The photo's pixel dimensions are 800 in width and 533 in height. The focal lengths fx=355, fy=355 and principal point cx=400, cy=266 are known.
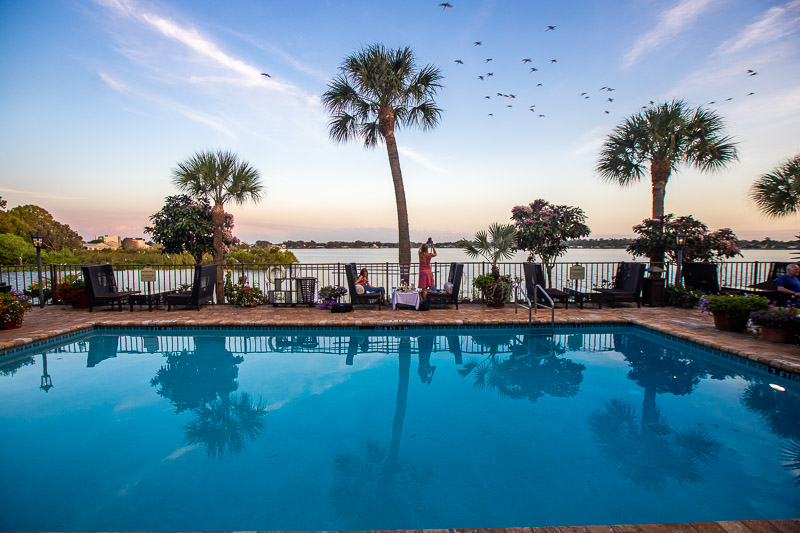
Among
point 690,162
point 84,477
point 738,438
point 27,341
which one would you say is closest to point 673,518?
point 738,438

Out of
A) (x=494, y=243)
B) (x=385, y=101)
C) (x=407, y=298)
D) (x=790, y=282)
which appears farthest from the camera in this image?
(x=385, y=101)

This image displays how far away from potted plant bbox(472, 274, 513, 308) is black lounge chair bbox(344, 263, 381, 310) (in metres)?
2.79

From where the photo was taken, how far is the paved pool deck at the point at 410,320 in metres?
5.61

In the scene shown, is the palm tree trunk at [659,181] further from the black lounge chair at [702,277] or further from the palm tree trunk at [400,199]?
the palm tree trunk at [400,199]

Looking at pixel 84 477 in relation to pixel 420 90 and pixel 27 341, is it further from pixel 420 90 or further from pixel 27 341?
pixel 420 90

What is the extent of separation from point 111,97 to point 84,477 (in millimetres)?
10861

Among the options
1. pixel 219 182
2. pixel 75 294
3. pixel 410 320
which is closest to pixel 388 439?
pixel 410 320

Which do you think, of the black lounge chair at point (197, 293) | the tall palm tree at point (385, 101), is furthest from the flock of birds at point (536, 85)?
the black lounge chair at point (197, 293)

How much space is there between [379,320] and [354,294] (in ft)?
5.12

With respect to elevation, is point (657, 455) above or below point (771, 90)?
below

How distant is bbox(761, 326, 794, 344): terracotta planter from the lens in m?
5.65

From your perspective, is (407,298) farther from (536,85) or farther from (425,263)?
(536,85)

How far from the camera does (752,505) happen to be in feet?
7.86

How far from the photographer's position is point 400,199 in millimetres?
10453
